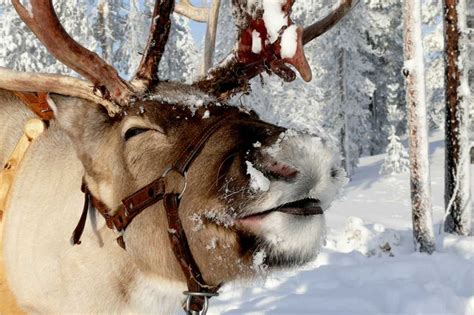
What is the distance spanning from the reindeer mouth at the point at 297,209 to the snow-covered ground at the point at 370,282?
183 cm

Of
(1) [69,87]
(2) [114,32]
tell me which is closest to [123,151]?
(1) [69,87]

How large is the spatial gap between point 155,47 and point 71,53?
0.39 m

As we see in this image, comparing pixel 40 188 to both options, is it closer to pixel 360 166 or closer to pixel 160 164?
pixel 160 164

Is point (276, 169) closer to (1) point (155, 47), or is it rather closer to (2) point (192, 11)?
(1) point (155, 47)

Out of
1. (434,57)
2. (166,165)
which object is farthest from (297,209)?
(434,57)

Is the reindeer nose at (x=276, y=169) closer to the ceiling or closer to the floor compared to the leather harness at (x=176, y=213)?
closer to the ceiling

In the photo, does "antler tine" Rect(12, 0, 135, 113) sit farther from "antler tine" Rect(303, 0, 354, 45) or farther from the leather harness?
"antler tine" Rect(303, 0, 354, 45)

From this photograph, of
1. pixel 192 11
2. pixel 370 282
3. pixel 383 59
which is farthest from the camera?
pixel 383 59

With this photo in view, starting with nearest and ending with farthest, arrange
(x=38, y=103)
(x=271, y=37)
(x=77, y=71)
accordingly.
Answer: (x=77, y=71), (x=271, y=37), (x=38, y=103)

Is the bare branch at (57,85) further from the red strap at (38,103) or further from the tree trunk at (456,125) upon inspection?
the tree trunk at (456,125)

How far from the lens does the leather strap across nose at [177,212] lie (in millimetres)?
2293

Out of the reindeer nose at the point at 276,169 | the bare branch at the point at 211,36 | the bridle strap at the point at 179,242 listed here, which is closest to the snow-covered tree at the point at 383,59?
the bare branch at the point at 211,36

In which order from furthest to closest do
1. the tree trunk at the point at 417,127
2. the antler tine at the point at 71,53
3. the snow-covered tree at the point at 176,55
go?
1. the snow-covered tree at the point at 176,55
2. the tree trunk at the point at 417,127
3. the antler tine at the point at 71,53

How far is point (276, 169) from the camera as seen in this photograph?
6.47 ft
